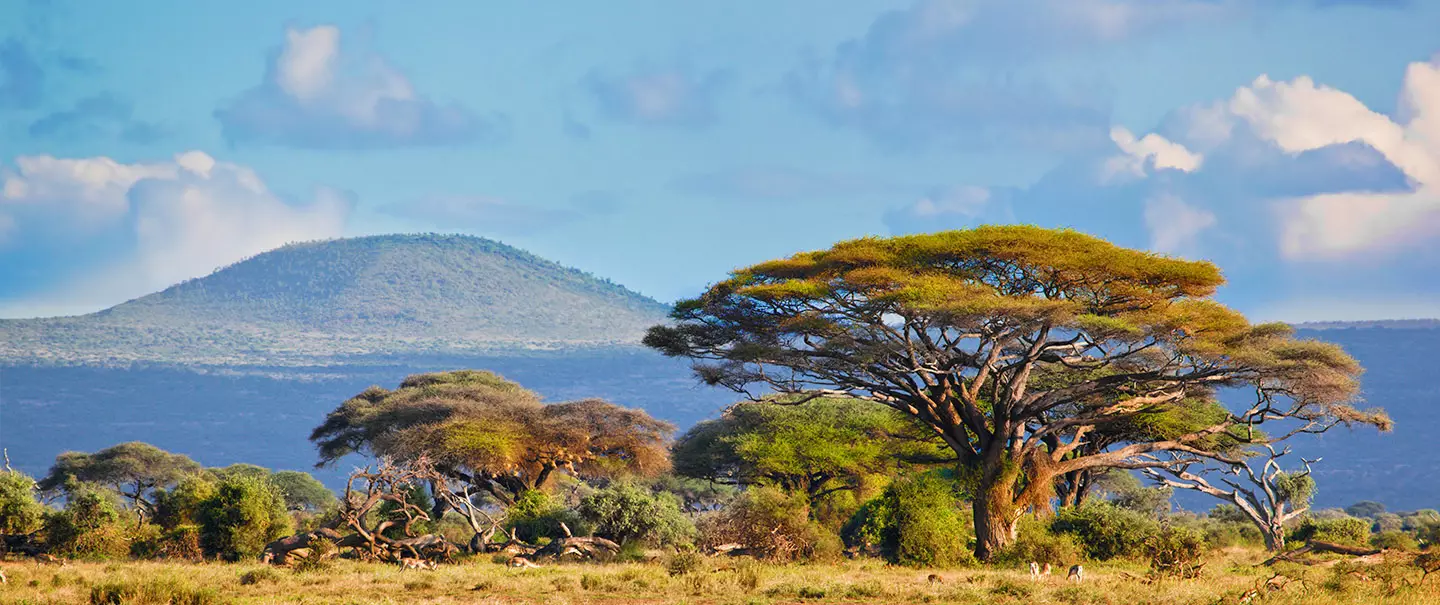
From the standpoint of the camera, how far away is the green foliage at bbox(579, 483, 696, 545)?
1332 inches

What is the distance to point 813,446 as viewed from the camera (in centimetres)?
4475

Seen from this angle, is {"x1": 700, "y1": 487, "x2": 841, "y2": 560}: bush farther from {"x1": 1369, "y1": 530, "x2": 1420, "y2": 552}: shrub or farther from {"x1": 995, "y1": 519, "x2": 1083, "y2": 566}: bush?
{"x1": 1369, "y1": 530, "x2": 1420, "y2": 552}: shrub

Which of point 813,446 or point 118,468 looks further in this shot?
point 118,468

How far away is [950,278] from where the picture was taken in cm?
3288

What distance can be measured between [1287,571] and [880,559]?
31.0 ft

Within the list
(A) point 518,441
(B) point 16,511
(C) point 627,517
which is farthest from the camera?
(A) point 518,441

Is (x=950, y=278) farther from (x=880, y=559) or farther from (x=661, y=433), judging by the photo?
(x=661, y=433)

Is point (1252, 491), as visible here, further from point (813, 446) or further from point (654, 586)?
point (654, 586)

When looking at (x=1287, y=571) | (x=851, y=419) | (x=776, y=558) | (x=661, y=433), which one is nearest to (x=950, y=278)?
(x=776, y=558)

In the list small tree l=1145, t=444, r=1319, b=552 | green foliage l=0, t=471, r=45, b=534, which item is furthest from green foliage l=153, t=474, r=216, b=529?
small tree l=1145, t=444, r=1319, b=552

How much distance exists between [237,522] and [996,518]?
674 inches

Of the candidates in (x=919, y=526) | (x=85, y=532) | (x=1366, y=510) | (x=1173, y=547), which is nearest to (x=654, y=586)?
(x=919, y=526)

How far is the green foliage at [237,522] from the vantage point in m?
32.8

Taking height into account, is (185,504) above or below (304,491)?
above
